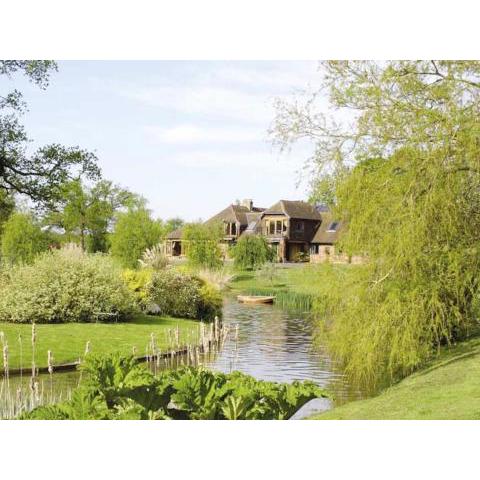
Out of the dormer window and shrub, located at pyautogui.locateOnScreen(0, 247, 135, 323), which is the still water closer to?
the dormer window

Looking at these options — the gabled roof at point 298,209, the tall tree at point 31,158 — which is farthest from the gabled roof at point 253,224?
the tall tree at point 31,158

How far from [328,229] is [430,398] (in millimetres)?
3124

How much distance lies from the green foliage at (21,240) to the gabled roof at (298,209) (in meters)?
3.86

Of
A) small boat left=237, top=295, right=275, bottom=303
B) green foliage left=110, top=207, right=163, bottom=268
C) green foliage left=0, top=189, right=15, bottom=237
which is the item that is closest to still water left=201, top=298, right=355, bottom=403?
small boat left=237, top=295, right=275, bottom=303

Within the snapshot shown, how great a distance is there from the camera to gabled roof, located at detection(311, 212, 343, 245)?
31.0ft

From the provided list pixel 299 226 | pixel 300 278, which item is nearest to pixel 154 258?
pixel 300 278

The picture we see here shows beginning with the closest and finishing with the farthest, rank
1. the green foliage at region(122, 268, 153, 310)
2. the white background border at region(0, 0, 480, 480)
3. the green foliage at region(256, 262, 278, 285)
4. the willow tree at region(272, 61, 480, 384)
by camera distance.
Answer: the white background border at region(0, 0, 480, 480)
the willow tree at region(272, 61, 480, 384)
the green foliage at region(256, 262, 278, 285)
the green foliage at region(122, 268, 153, 310)

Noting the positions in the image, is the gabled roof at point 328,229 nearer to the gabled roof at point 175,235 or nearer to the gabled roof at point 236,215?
the gabled roof at point 236,215

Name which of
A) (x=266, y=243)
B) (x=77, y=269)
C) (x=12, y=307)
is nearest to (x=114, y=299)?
(x=77, y=269)

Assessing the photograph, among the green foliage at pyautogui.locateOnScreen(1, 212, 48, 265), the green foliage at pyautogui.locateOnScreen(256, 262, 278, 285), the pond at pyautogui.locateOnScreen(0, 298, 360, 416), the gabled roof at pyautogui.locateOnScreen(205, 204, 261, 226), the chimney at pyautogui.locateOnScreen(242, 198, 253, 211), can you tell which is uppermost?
the chimney at pyautogui.locateOnScreen(242, 198, 253, 211)

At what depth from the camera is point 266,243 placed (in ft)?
36.3

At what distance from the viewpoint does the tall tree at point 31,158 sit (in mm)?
9656
